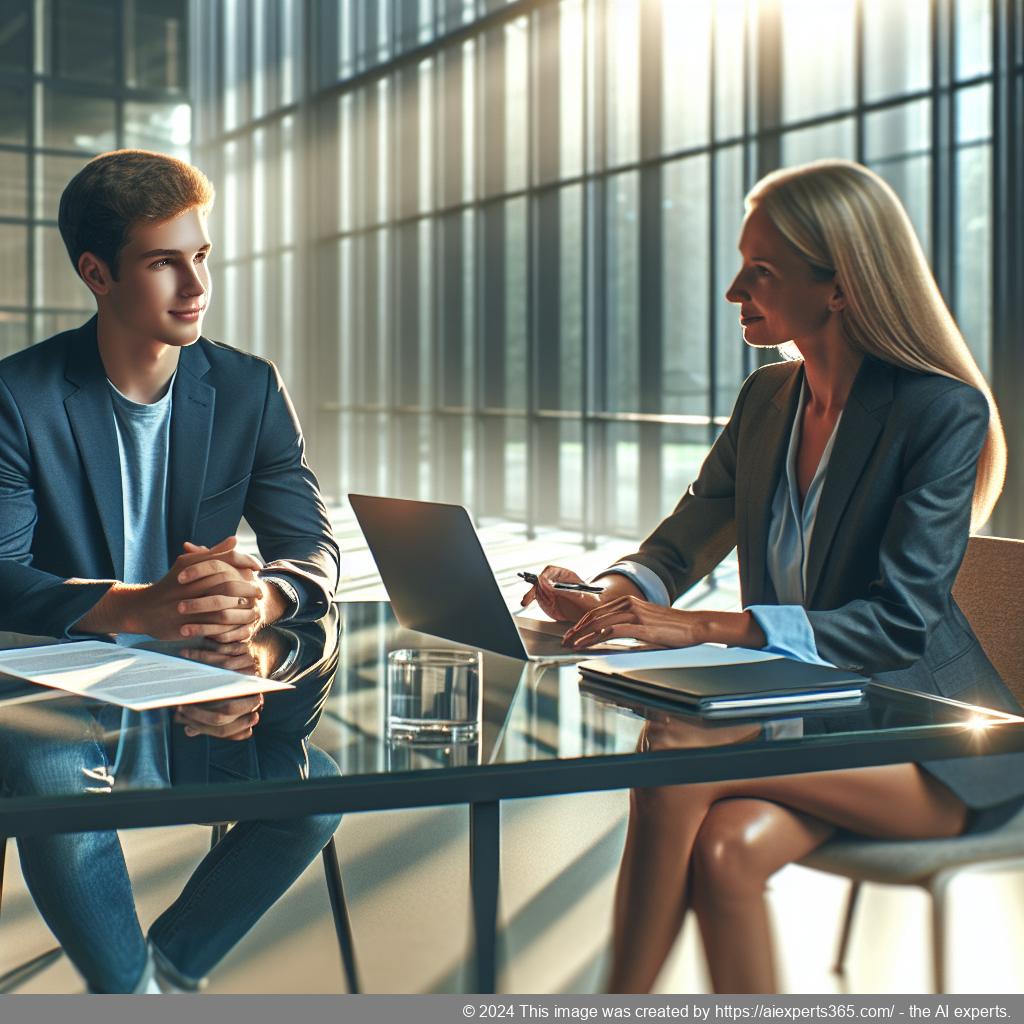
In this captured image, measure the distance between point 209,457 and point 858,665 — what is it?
112 cm

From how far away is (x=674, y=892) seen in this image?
1588 mm

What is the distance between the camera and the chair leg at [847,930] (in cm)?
227

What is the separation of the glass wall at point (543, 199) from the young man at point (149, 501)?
5.82m

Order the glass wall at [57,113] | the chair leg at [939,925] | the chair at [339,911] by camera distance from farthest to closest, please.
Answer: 1. the glass wall at [57,113]
2. the chair at [339,911]
3. the chair leg at [939,925]

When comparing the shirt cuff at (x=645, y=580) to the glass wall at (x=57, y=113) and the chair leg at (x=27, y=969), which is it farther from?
the glass wall at (x=57, y=113)

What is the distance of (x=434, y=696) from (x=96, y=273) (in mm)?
1197

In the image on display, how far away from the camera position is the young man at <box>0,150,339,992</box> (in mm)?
1708

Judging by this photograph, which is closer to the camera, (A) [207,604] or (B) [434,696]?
(B) [434,696]

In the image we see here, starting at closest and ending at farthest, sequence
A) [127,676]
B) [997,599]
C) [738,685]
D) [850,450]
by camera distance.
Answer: [738,685] → [127,676] → [850,450] → [997,599]

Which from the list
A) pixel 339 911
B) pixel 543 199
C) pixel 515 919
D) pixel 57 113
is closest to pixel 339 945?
pixel 339 911

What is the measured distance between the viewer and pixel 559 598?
203 cm

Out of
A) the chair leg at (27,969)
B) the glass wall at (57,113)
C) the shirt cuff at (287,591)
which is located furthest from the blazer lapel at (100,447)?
the glass wall at (57,113)

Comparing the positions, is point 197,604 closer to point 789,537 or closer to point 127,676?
point 127,676

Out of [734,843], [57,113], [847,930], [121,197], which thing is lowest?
[847,930]
